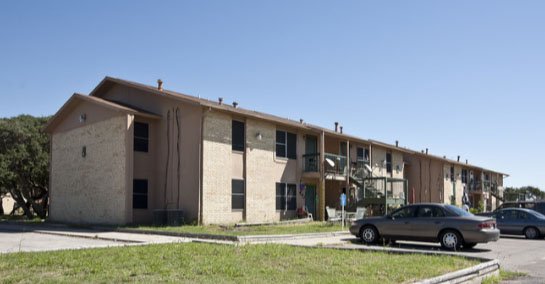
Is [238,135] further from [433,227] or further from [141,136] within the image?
[433,227]

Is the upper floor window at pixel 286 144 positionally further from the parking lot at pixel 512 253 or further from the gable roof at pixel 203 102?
the parking lot at pixel 512 253

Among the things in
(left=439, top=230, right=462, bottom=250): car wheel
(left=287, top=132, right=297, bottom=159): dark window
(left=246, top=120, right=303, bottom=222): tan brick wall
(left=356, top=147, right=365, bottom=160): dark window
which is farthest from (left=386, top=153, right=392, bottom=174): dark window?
(left=439, top=230, right=462, bottom=250): car wheel

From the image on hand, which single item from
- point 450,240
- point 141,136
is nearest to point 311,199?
point 141,136

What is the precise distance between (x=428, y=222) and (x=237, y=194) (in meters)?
11.3

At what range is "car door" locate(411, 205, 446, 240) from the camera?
16422 millimetres

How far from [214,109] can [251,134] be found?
3.11 meters

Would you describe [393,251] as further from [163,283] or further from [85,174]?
[85,174]

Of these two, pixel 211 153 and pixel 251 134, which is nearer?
pixel 211 153

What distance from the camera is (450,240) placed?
16125mm

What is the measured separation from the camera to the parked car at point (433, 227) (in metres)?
15.8

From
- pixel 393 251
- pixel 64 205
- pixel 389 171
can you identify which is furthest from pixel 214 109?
pixel 389 171

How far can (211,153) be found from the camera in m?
24.5

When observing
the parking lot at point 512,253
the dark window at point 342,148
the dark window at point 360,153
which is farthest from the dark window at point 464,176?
the parking lot at point 512,253

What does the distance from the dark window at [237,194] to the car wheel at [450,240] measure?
37.8 feet
